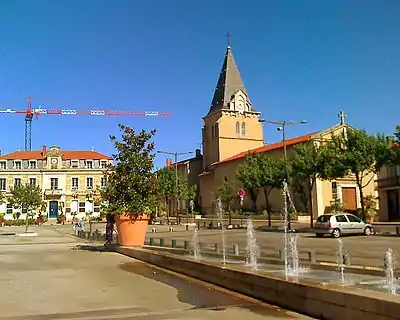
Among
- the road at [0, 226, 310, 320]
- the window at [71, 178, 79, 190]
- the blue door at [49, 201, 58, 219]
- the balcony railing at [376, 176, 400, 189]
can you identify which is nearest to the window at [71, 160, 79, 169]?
the window at [71, 178, 79, 190]

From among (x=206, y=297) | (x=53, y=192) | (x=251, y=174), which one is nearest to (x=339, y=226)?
(x=251, y=174)

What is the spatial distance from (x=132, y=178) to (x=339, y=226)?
1503 centimetres

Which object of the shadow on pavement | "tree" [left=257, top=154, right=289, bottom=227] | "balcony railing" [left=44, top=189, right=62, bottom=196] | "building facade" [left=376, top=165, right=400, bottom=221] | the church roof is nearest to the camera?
the shadow on pavement

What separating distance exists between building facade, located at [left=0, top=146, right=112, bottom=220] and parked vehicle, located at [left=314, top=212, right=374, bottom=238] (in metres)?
57.0

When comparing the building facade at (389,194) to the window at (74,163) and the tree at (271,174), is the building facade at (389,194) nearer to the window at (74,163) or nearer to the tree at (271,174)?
the tree at (271,174)

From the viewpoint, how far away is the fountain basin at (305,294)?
5715mm

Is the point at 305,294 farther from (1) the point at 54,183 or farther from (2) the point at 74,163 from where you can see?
(2) the point at 74,163

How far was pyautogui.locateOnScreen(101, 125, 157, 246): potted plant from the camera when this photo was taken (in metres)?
19.0

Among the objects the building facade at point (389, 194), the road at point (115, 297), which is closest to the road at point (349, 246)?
the road at point (115, 297)

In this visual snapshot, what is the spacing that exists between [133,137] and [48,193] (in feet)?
214

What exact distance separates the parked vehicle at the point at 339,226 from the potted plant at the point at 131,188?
43.4 feet

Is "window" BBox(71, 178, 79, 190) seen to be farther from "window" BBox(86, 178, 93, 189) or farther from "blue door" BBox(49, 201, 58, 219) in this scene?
"blue door" BBox(49, 201, 58, 219)

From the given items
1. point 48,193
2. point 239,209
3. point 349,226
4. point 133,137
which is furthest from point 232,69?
point 133,137

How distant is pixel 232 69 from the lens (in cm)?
8694
